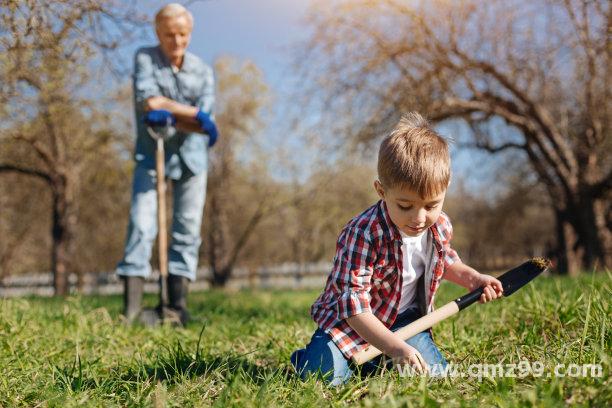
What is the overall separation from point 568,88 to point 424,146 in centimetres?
1070

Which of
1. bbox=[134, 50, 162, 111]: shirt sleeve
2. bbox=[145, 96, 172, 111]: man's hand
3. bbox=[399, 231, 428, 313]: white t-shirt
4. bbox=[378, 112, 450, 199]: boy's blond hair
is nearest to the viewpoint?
bbox=[378, 112, 450, 199]: boy's blond hair

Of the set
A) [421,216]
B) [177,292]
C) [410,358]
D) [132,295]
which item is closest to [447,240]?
[421,216]

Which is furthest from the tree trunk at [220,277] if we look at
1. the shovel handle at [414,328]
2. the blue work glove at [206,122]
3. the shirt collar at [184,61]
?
the shovel handle at [414,328]

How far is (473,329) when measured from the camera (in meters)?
3.07

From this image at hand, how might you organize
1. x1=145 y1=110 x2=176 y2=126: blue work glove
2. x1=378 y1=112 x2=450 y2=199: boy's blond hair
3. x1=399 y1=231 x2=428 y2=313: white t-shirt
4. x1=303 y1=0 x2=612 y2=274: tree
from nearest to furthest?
x1=378 y1=112 x2=450 y2=199: boy's blond hair → x1=399 y1=231 x2=428 y2=313: white t-shirt → x1=145 y1=110 x2=176 y2=126: blue work glove → x1=303 y1=0 x2=612 y2=274: tree

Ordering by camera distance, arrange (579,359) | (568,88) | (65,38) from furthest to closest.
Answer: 1. (568,88)
2. (65,38)
3. (579,359)

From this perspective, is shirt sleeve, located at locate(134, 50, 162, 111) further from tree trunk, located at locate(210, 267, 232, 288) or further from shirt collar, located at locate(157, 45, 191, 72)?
tree trunk, located at locate(210, 267, 232, 288)

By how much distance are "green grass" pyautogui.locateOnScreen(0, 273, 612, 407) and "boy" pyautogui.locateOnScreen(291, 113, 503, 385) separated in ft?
0.53

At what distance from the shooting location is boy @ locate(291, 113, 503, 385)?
2.13 metres

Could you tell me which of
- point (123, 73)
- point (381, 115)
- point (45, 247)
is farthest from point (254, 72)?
point (123, 73)

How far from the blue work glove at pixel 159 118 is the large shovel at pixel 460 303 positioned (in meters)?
2.30

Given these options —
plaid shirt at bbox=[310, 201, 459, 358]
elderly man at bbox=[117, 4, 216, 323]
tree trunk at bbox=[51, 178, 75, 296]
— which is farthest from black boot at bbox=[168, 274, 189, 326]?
tree trunk at bbox=[51, 178, 75, 296]

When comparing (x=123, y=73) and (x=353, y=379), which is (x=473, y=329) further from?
(x=123, y=73)

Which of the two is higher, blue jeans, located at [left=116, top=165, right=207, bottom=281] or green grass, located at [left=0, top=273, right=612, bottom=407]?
blue jeans, located at [left=116, top=165, right=207, bottom=281]
